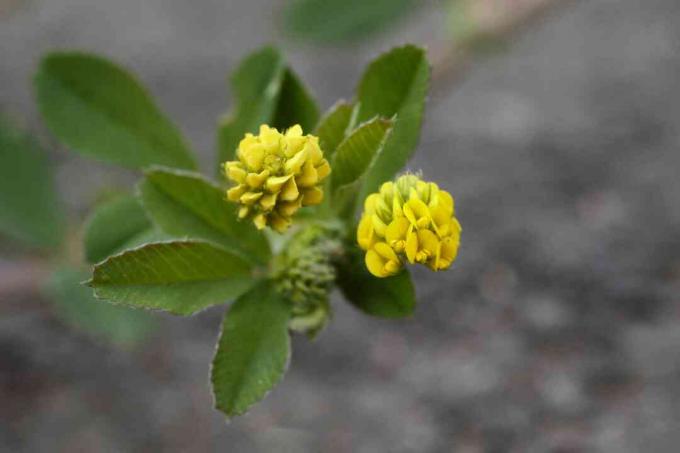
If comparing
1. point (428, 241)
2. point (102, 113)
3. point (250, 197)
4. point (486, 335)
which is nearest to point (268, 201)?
point (250, 197)

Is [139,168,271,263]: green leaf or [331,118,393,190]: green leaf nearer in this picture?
[331,118,393,190]: green leaf

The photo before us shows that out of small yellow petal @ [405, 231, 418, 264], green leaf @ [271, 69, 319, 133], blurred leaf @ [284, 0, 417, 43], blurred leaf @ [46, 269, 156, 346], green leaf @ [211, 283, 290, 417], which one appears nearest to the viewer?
small yellow petal @ [405, 231, 418, 264]

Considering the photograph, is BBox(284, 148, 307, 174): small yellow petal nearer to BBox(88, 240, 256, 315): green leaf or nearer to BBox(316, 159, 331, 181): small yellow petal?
BBox(316, 159, 331, 181): small yellow petal

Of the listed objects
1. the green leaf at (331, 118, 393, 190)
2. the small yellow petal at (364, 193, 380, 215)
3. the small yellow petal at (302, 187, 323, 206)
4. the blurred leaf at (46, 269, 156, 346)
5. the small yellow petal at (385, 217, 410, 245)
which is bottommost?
the small yellow petal at (385, 217, 410, 245)

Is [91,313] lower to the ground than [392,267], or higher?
higher

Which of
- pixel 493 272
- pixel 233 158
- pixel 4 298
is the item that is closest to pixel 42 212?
pixel 4 298

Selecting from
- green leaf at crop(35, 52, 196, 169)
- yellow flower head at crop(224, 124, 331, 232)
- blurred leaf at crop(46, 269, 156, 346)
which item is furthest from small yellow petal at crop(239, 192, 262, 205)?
blurred leaf at crop(46, 269, 156, 346)

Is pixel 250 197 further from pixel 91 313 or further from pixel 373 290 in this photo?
pixel 91 313
